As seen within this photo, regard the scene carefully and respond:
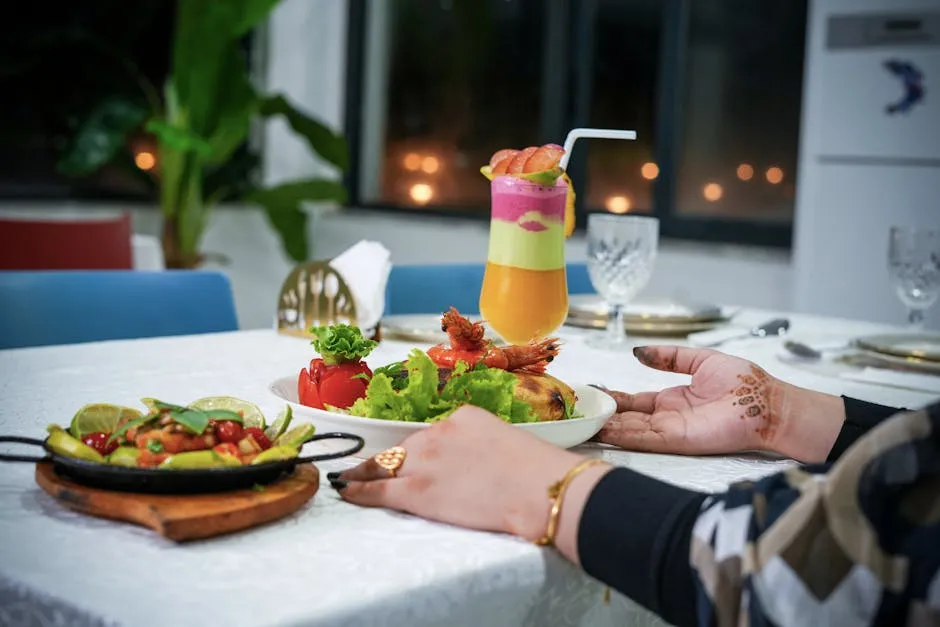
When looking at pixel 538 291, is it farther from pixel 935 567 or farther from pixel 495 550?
pixel 935 567

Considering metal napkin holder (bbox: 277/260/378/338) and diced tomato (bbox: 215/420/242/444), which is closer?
diced tomato (bbox: 215/420/242/444)

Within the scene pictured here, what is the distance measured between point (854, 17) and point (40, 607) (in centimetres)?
301

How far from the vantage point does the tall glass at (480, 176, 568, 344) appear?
1365 mm

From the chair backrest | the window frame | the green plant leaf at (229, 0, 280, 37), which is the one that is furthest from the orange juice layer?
the green plant leaf at (229, 0, 280, 37)

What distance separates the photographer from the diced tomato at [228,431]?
2.68ft

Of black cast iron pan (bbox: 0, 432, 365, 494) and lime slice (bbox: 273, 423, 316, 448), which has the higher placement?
lime slice (bbox: 273, 423, 316, 448)

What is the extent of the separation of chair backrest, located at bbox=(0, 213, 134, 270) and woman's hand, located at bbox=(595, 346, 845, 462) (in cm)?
195

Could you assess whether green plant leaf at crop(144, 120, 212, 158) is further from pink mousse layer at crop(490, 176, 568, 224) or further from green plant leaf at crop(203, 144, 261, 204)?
pink mousse layer at crop(490, 176, 568, 224)

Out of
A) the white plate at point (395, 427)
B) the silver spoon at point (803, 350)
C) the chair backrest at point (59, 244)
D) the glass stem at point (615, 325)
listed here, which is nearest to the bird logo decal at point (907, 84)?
the silver spoon at point (803, 350)

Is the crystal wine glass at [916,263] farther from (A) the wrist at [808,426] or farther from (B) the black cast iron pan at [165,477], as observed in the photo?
(B) the black cast iron pan at [165,477]

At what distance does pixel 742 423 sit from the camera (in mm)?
1032

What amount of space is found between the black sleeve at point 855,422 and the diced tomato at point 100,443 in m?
0.59

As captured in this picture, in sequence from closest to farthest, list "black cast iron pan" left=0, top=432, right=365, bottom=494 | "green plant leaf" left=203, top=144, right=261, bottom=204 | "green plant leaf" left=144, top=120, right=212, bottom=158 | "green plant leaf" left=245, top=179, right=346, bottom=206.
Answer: "black cast iron pan" left=0, top=432, right=365, bottom=494 < "green plant leaf" left=144, top=120, right=212, bottom=158 < "green plant leaf" left=245, top=179, right=346, bottom=206 < "green plant leaf" left=203, top=144, right=261, bottom=204

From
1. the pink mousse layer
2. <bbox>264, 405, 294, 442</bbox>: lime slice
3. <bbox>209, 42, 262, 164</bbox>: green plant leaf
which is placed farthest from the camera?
<bbox>209, 42, 262, 164</bbox>: green plant leaf
